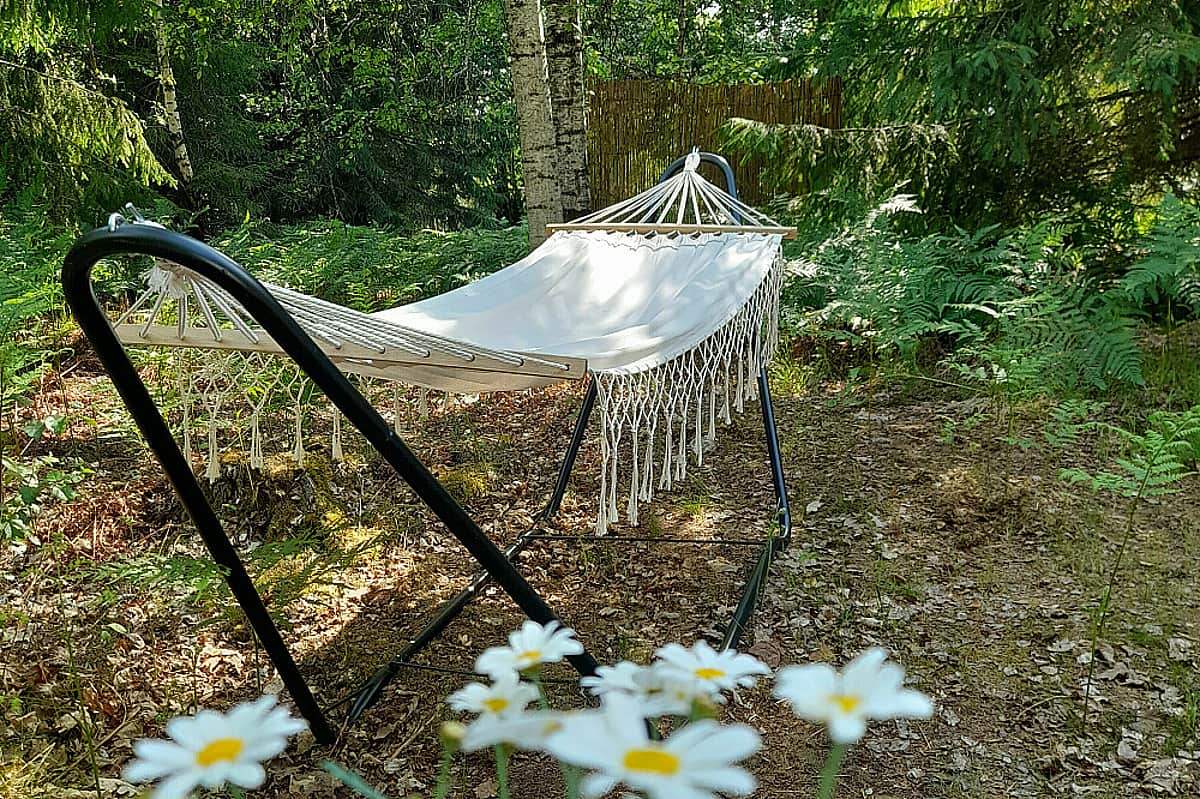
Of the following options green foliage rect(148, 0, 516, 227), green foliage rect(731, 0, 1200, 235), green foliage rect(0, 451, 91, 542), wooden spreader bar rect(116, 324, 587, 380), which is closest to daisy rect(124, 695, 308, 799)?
wooden spreader bar rect(116, 324, 587, 380)

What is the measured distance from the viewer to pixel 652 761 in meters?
0.26

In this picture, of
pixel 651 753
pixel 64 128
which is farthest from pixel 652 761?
pixel 64 128

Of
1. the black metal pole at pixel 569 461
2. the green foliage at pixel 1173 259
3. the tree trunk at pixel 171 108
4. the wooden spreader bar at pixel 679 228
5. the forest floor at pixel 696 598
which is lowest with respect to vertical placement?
the forest floor at pixel 696 598

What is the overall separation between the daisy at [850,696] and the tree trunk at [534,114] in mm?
3005

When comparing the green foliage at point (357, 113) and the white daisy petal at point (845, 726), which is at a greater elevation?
the green foliage at point (357, 113)

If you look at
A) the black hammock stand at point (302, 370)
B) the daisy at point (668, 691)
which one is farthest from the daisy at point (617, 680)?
the black hammock stand at point (302, 370)

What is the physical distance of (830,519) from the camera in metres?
2.35

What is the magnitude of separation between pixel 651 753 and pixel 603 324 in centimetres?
177

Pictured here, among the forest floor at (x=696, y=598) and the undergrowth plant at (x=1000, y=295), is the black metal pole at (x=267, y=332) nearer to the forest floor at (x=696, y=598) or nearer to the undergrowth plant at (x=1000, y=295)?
the forest floor at (x=696, y=598)

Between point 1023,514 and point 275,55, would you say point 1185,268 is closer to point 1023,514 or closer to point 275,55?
point 1023,514

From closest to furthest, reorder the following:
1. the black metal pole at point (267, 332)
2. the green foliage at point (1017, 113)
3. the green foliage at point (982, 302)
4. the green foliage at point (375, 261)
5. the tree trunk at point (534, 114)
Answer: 1. the black metal pole at point (267, 332)
2. the green foliage at point (982, 302)
3. the green foliage at point (1017, 113)
4. the tree trunk at point (534, 114)
5. the green foliage at point (375, 261)

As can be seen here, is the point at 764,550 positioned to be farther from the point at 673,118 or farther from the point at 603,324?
the point at 673,118

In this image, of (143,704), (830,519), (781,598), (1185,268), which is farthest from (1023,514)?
(143,704)

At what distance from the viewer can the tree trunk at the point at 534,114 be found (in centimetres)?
325
